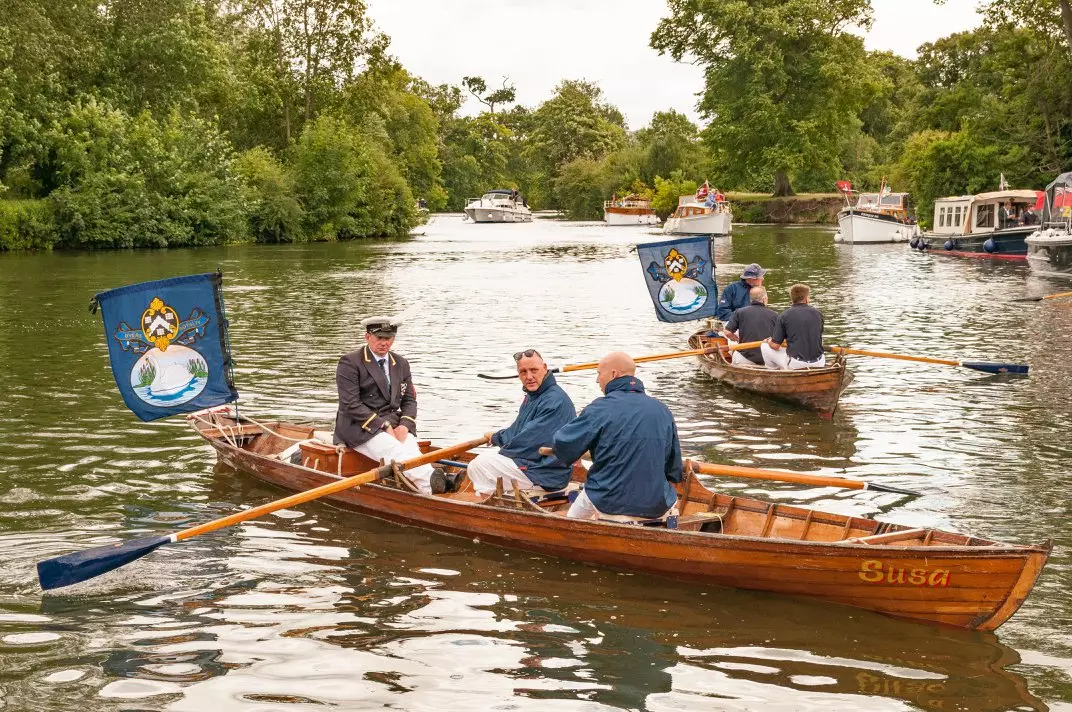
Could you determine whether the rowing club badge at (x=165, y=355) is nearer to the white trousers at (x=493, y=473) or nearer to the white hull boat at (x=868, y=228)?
the white trousers at (x=493, y=473)

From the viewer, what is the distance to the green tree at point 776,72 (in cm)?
7181

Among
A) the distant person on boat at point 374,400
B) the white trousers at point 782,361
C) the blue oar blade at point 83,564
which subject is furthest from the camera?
the white trousers at point 782,361

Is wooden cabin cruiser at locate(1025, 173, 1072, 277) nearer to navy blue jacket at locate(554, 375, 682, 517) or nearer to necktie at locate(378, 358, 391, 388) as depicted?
necktie at locate(378, 358, 391, 388)

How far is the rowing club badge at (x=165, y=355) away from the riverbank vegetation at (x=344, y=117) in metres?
41.0

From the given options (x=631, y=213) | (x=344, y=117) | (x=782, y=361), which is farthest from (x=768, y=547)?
(x=631, y=213)

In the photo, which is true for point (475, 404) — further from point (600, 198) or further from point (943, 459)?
point (600, 198)

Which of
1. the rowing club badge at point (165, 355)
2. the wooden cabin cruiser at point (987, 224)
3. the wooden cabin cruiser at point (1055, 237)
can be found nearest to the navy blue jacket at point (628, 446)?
the rowing club badge at point (165, 355)

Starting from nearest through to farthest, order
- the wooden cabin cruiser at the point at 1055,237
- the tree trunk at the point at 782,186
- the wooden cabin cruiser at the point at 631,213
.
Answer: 1. the wooden cabin cruiser at the point at 1055,237
2. the tree trunk at the point at 782,186
3. the wooden cabin cruiser at the point at 631,213

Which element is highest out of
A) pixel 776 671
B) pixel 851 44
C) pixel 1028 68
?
pixel 851 44

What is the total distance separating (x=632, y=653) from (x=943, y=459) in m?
7.09

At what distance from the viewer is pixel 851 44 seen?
241 ft

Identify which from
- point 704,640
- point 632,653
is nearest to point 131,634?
point 632,653

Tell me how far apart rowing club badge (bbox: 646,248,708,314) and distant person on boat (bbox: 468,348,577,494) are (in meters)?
9.65

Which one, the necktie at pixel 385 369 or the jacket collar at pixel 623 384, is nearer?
the jacket collar at pixel 623 384
